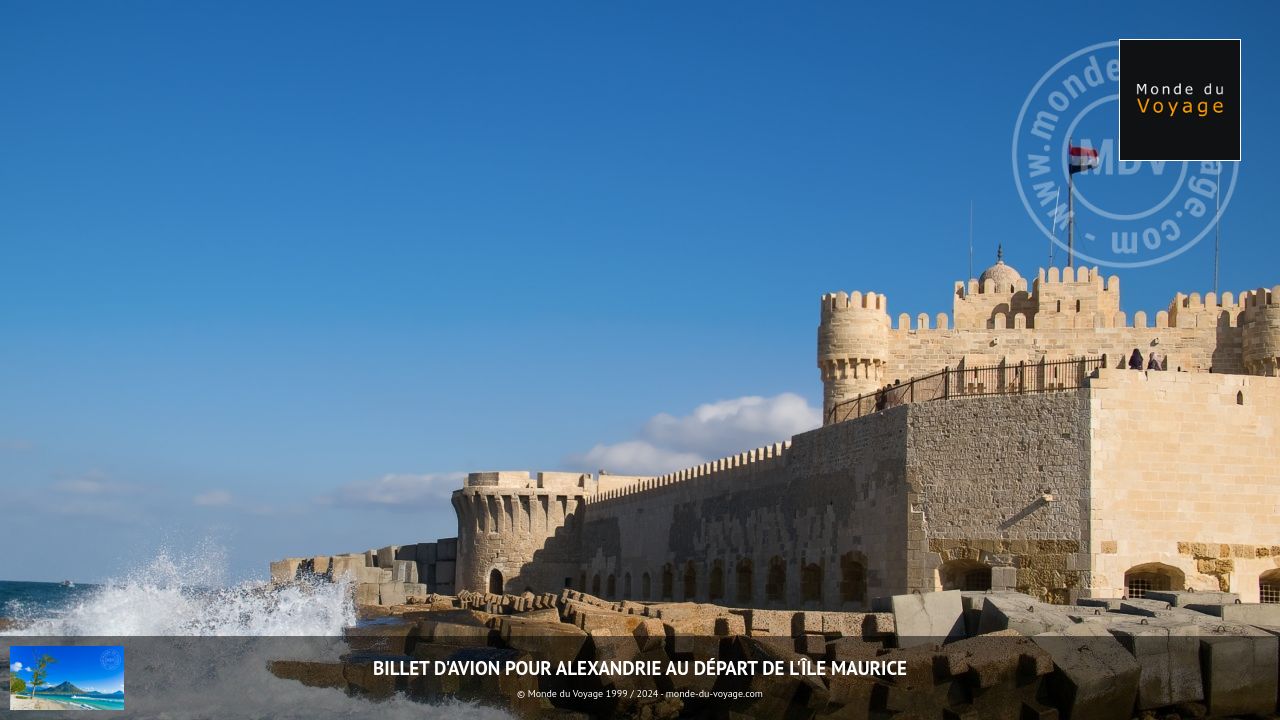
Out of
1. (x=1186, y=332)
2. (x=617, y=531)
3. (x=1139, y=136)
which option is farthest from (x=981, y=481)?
(x=617, y=531)

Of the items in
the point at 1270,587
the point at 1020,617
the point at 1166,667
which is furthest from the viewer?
the point at 1270,587

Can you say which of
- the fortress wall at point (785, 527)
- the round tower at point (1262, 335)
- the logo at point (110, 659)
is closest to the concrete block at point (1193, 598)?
the fortress wall at point (785, 527)

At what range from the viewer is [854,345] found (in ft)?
97.8

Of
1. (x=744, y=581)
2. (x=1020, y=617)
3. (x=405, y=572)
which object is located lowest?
(x=405, y=572)

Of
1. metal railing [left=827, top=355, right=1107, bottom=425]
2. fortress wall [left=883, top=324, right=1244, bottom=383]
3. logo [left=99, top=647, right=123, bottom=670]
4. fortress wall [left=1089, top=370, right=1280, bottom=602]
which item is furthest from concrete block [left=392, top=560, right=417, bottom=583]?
fortress wall [left=1089, top=370, right=1280, bottom=602]

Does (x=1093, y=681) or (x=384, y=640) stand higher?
(x=1093, y=681)

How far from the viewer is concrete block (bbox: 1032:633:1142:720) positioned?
531 inches

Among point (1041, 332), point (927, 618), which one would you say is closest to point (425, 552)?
point (1041, 332)

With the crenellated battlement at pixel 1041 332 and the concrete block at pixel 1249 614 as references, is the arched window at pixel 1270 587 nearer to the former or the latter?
the concrete block at pixel 1249 614

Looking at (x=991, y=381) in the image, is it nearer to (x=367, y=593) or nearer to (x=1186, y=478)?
(x=1186, y=478)

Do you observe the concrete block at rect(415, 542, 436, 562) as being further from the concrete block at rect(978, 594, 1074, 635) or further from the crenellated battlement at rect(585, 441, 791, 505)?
the concrete block at rect(978, 594, 1074, 635)

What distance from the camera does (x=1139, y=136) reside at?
22.0 meters

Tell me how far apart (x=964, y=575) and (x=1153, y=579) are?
259cm

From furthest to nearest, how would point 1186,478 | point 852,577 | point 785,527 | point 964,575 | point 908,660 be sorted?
point 785,527
point 852,577
point 964,575
point 1186,478
point 908,660
